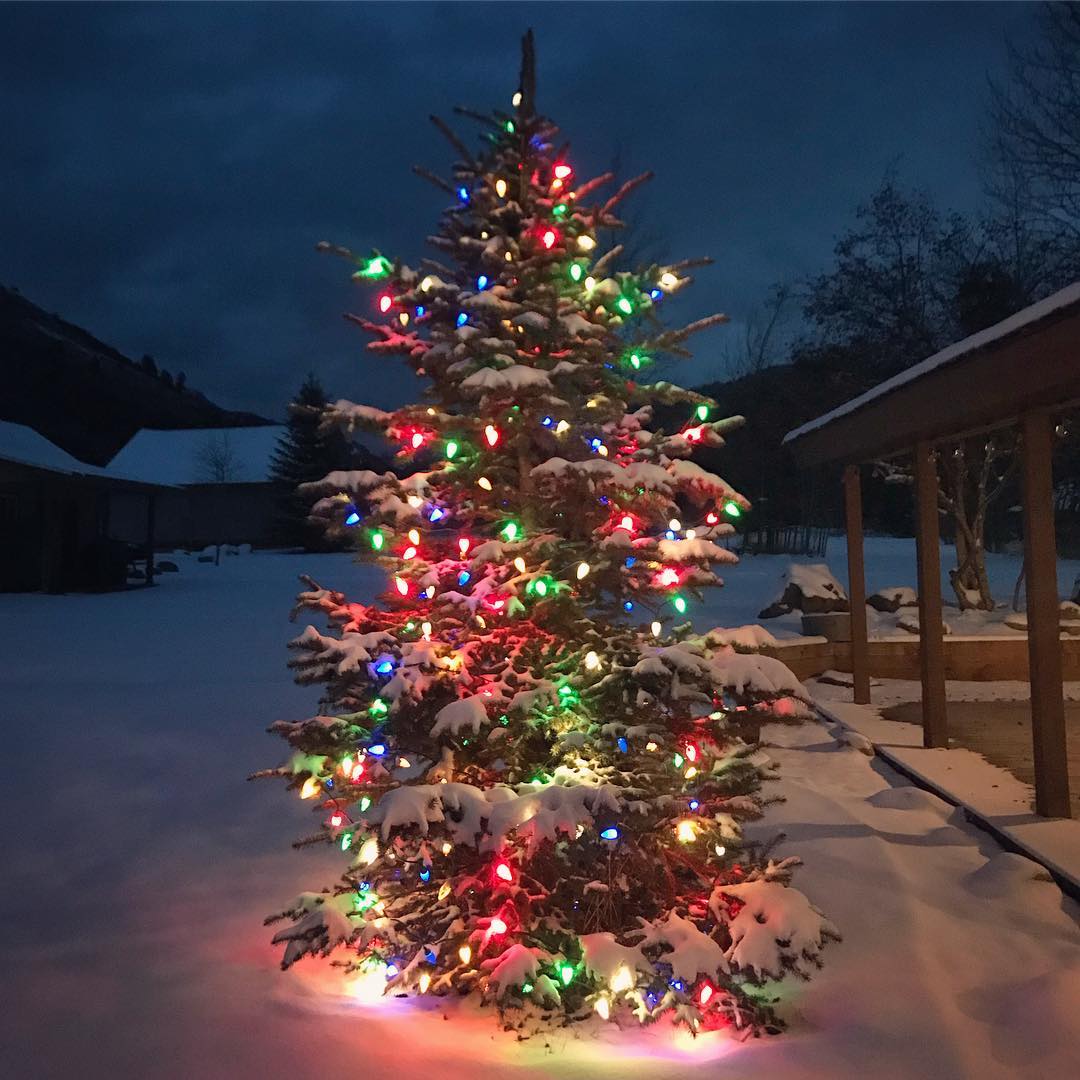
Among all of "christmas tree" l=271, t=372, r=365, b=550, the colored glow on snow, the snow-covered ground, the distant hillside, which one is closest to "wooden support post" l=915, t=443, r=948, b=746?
the snow-covered ground

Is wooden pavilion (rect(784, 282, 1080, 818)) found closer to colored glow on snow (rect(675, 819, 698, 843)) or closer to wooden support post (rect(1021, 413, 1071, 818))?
wooden support post (rect(1021, 413, 1071, 818))

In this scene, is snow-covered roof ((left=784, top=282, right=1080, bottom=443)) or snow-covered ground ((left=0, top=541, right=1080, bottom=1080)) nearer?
snow-covered ground ((left=0, top=541, right=1080, bottom=1080))

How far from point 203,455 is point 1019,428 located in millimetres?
43767

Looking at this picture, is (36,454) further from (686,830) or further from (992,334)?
(686,830)

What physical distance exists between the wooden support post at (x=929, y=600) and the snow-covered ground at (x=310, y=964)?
556 mm

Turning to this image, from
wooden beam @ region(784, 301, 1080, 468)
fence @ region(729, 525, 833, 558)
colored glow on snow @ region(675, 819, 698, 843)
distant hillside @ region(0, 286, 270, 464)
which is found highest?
distant hillside @ region(0, 286, 270, 464)

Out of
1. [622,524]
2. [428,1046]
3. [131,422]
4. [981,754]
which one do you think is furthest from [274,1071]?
[131,422]

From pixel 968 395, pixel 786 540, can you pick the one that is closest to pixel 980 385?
pixel 968 395

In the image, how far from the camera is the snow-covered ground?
9.55ft

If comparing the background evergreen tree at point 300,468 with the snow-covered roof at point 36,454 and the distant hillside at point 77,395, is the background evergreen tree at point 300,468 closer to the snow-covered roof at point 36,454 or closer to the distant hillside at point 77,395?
the snow-covered roof at point 36,454

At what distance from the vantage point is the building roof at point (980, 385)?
437cm

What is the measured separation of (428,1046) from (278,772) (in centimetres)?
103

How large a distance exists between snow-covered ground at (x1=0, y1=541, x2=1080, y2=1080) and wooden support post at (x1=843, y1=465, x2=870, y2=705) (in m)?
1.13

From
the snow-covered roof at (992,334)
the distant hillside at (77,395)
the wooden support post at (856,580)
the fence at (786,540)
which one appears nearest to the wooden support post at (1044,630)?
the snow-covered roof at (992,334)
